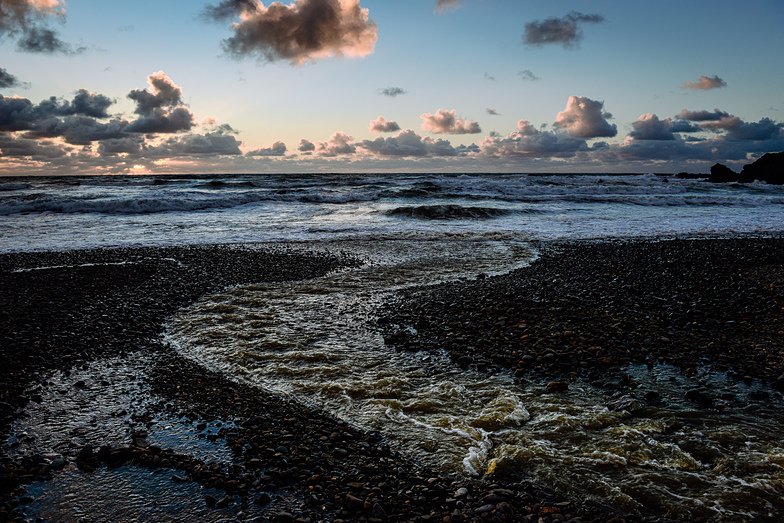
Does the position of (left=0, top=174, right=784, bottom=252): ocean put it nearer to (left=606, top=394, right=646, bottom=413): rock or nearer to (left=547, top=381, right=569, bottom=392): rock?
(left=547, top=381, right=569, bottom=392): rock

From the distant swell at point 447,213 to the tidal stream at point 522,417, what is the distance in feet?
57.1

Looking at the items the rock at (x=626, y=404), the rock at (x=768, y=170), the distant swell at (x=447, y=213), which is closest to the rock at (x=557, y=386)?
the rock at (x=626, y=404)

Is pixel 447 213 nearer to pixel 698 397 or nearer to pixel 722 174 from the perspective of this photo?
pixel 698 397

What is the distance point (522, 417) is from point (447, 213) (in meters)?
21.3

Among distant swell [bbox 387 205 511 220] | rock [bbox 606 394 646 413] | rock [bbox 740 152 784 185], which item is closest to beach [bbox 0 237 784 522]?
rock [bbox 606 394 646 413]

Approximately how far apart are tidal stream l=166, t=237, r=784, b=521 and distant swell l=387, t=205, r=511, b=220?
57.1 feet

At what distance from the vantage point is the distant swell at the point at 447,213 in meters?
24.4

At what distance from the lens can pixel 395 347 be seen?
20.8 feet

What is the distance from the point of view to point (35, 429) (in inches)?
165

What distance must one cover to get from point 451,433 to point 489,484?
775 millimetres

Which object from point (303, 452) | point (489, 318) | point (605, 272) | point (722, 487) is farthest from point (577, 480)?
point (605, 272)

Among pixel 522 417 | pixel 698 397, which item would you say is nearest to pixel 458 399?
pixel 522 417

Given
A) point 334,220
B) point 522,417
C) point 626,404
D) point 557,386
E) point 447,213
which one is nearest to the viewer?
point 522,417

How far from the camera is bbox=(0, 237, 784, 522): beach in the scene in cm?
333
